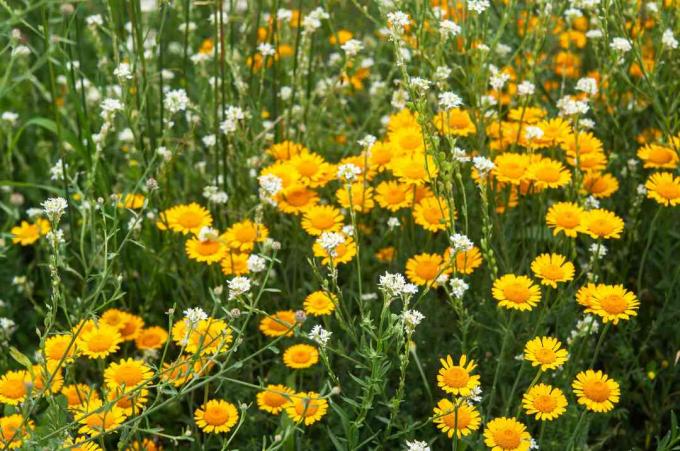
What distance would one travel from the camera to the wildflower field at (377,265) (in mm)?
2045

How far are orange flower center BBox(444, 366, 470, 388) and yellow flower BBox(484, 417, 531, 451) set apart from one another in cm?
10

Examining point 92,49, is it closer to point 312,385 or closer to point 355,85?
point 355,85

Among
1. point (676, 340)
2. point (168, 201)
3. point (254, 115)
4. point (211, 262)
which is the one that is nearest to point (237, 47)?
point (254, 115)

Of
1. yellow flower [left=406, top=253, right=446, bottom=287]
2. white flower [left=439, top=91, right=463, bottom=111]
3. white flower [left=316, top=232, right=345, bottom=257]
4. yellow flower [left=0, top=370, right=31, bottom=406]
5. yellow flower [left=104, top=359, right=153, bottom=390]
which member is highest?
white flower [left=439, top=91, right=463, bottom=111]

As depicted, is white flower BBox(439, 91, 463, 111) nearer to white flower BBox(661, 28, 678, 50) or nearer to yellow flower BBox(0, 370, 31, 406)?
white flower BBox(661, 28, 678, 50)

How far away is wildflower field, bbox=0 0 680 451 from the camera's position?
2.04 metres

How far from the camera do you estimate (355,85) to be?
350 cm

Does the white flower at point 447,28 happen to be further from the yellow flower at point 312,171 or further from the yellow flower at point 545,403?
the yellow flower at point 545,403

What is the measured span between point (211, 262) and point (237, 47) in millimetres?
1035

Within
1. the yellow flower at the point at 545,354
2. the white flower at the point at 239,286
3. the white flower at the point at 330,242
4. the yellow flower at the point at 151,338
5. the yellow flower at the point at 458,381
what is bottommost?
the yellow flower at the point at 151,338

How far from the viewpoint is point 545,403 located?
1.96 metres

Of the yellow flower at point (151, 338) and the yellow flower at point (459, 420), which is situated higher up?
the yellow flower at point (459, 420)

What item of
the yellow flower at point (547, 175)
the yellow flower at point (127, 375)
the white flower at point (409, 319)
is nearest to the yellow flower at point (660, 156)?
the yellow flower at point (547, 175)

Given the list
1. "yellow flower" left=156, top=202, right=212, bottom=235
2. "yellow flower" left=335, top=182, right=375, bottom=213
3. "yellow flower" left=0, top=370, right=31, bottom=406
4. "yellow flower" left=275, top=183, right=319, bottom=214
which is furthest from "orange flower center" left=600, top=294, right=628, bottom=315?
"yellow flower" left=0, top=370, right=31, bottom=406
